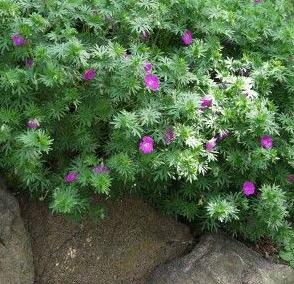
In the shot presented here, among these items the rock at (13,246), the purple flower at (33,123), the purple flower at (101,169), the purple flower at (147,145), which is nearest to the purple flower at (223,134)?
the purple flower at (147,145)

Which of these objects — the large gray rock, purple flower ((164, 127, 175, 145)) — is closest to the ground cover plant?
purple flower ((164, 127, 175, 145))

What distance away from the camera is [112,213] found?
11.6 ft

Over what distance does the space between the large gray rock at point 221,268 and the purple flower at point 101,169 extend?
0.87 meters

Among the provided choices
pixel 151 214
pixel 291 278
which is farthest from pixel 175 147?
pixel 291 278

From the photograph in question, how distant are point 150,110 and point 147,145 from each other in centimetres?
21

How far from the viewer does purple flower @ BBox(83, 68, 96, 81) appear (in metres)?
2.99

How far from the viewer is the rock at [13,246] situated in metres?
3.22

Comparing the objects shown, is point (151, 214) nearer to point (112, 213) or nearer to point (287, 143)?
point (112, 213)

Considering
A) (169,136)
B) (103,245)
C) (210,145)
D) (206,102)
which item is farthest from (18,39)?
(103,245)

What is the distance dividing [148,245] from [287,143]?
1.19m

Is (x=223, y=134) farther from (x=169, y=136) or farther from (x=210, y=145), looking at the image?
(x=169, y=136)

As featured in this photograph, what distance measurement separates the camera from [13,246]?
326cm

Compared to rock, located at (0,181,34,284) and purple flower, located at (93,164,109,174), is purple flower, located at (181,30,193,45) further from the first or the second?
rock, located at (0,181,34,284)

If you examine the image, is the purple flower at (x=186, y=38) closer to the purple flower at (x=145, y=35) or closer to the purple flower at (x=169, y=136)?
the purple flower at (x=145, y=35)
